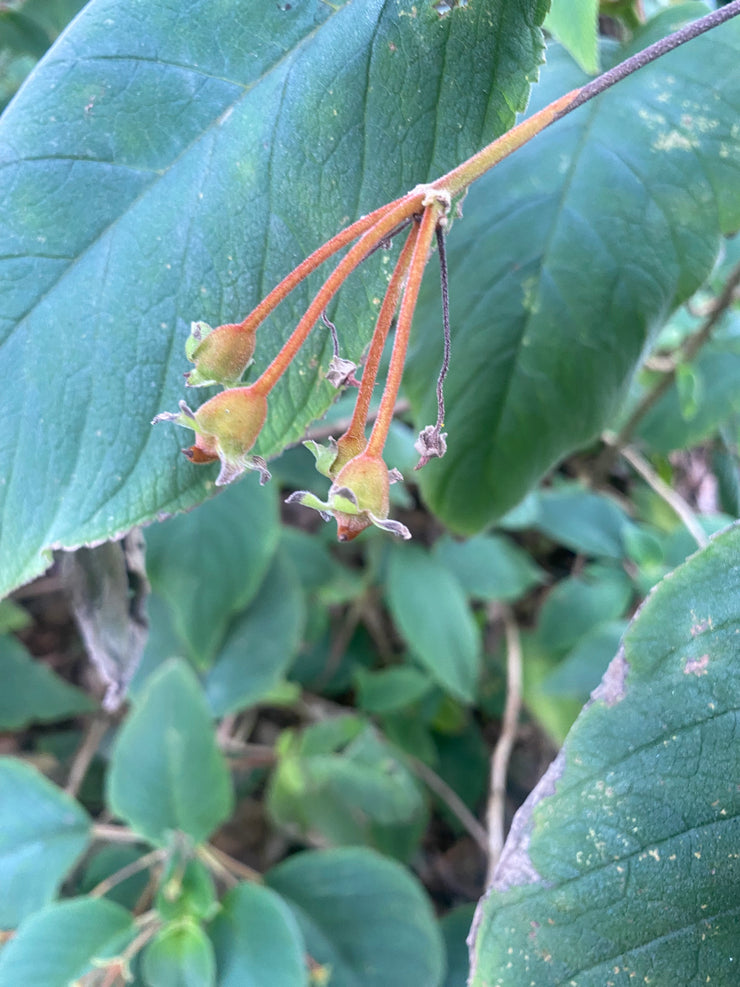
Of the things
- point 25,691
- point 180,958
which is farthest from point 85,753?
point 180,958

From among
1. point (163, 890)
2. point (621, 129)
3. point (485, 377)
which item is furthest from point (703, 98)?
point (163, 890)

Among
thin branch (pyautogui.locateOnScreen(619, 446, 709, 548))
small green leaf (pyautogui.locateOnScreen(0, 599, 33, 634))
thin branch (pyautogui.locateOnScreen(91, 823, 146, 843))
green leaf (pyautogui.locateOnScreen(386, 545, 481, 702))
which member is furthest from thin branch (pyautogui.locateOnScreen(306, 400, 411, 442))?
thin branch (pyautogui.locateOnScreen(91, 823, 146, 843))

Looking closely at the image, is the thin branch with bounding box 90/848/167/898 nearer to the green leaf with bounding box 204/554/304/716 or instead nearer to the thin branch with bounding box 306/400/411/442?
the green leaf with bounding box 204/554/304/716

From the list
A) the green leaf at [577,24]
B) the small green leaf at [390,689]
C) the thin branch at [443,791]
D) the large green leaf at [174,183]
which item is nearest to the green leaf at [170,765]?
the small green leaf at [390,689]

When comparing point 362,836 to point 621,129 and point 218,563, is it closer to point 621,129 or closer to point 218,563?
point 218,563

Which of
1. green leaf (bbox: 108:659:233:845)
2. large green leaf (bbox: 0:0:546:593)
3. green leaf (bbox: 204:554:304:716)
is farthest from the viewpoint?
green leaf (bbox: 204:554:304:716)

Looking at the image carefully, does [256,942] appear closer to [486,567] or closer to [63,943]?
[63,943]
